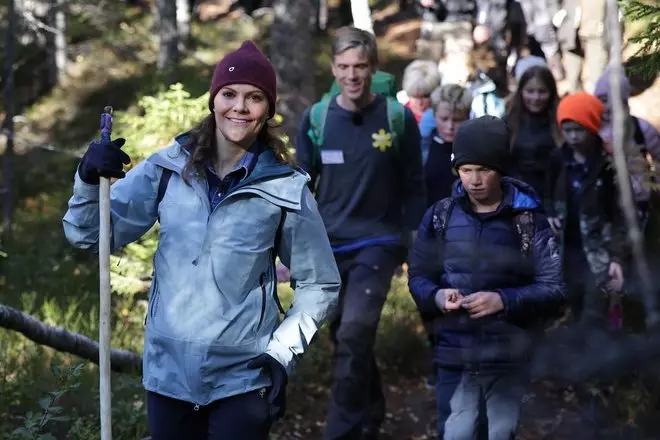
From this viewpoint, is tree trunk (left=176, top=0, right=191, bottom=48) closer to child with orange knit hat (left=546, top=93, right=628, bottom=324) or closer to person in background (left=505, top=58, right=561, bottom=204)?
person in background (left=505, top=58, right=561, bottom=204)

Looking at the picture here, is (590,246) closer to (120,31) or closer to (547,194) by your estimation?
(547,194)

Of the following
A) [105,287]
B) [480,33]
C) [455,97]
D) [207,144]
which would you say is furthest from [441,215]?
[480,33]

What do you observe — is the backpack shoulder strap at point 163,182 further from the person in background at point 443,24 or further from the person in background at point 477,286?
the person in background at point 443,24

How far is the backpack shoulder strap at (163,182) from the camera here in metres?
3.84

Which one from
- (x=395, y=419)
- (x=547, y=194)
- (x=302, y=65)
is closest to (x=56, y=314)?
(x=395, y=419)

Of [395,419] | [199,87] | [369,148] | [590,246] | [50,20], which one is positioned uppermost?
[50,20]

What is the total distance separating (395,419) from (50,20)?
629 inches

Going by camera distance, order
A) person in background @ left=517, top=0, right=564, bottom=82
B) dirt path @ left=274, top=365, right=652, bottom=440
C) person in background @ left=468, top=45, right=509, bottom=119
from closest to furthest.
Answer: dirt path @ left=274, top=365, right=652, bottom=440, person in background @ left=468, top=45, right=509, bottom=119, person in background @ left=517, top=0, right=564, bottom=82

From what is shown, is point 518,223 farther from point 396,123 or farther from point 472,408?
point 396,123

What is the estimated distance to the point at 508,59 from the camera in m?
15.0

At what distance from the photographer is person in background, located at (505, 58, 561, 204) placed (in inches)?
276

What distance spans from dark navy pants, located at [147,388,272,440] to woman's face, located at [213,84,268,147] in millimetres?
923

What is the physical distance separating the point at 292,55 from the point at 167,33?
17.1 feet

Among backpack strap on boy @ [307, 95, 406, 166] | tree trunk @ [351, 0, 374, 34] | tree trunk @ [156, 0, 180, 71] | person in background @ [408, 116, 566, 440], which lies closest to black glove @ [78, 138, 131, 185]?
person in background @ [408, 116, 566, 440]
